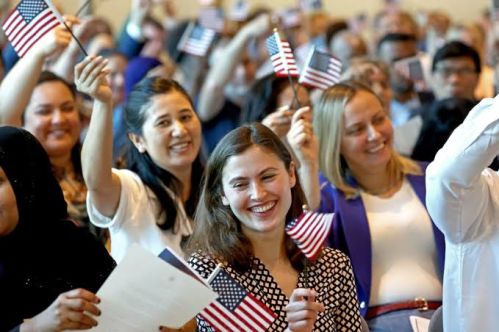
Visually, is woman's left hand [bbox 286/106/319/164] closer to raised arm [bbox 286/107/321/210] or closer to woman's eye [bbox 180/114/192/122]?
raised arm [bbox 286/107/321/210]

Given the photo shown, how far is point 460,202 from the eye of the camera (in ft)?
9.35

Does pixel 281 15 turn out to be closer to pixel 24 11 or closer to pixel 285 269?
pixel 24 11

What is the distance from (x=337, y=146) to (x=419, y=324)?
82 centimetres

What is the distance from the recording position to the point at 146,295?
248 cm

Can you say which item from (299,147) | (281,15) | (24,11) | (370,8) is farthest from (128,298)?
(370,8)

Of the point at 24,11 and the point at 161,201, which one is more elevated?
the point at 24,11

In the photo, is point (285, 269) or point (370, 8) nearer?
point (285, 269)

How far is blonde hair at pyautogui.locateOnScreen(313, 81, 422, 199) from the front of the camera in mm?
3920

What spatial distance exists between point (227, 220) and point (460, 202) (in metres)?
0.71

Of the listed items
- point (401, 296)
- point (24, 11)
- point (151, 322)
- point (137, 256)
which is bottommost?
point (401, 296)

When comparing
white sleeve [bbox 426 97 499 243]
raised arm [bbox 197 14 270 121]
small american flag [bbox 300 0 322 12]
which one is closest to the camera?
white sleeve [bbox 426 97 499 243]

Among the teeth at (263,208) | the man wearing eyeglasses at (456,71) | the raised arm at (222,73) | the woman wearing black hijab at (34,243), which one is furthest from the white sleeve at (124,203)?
the man wearing eyeglasses at (456,71)

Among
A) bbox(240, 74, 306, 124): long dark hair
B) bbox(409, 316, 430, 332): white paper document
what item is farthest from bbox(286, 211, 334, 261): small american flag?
bbox(240, 74, 306, 124): long dark hair

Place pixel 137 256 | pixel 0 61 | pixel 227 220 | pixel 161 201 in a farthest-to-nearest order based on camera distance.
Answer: pixel 0 61
pixel 161 201
pixel 227 220
pixel 137 256
